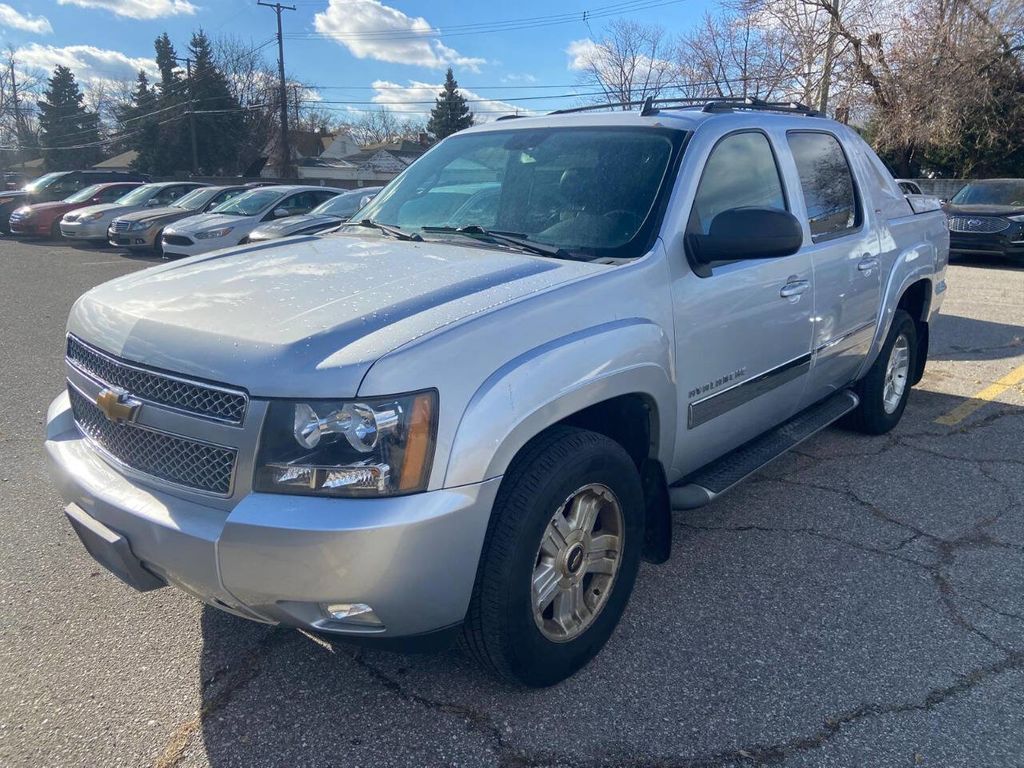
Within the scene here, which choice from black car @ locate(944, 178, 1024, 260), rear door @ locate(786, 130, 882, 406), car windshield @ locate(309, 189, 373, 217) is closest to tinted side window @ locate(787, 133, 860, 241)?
rear door @ locate(786, 130, 882, 406)

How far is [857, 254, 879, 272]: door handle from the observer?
4473 millimetres

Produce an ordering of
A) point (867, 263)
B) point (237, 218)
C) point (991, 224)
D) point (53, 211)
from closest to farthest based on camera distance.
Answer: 1. point (867, 263)
2. point (991, 224)
3. point (237, 218)
4. point (53, 211)

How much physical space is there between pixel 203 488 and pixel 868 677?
2.29m

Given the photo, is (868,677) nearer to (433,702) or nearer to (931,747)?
(931,747)

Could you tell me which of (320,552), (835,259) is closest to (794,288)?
(835,259)

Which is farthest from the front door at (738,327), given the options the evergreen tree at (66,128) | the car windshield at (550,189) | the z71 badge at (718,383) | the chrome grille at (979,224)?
the evergreen tree at (66,128)

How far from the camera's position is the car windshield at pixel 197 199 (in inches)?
714

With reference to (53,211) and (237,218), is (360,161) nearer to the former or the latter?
(53,211)

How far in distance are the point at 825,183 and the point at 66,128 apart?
80.2 meters

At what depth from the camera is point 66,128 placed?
70938mm

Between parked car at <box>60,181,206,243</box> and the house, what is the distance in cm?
3038

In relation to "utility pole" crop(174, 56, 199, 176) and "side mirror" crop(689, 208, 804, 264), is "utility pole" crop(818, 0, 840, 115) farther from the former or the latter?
"utility pole" crop(174, 56, 199, 176)

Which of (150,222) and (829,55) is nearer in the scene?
(150,222)

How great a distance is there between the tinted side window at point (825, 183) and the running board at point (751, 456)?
0.95 meters
